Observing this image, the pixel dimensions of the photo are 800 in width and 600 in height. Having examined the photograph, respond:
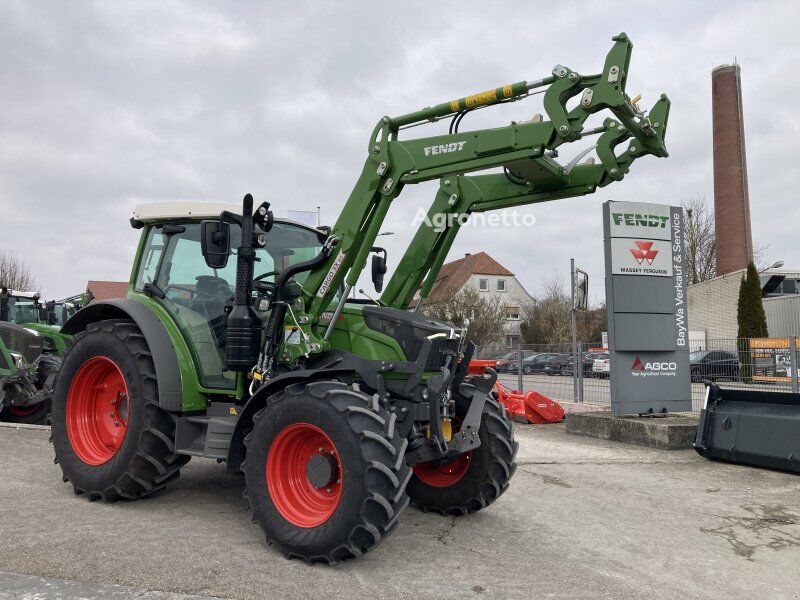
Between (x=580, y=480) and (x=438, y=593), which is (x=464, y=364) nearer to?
(x=438, y=593)

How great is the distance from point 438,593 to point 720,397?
19.2ft

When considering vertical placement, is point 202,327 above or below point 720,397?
above

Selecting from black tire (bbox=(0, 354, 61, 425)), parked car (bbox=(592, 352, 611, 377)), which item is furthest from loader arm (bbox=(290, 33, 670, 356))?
parked car (bbox=(592, 352, 611, 377))

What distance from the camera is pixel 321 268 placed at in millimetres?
4879

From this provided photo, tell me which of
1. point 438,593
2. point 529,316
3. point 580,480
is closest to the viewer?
point 438,593

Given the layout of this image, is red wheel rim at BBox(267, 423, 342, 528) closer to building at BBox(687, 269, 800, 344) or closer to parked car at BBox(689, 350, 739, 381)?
parked car at BBox(689, 350, 739, 381)

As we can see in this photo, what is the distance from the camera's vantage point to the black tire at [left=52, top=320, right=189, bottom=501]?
5043 mm

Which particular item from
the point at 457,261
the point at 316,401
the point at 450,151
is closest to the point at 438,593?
the point at 316,401

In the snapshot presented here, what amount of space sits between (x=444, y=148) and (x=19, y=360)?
8313 millimetres

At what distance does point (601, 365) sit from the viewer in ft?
40.0

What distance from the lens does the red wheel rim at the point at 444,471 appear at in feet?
17.3

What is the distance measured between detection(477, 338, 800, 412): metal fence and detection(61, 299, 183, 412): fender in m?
7.53

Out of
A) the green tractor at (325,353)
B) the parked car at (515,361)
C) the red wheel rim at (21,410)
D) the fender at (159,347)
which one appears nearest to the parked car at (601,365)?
the parked car at (515,361)

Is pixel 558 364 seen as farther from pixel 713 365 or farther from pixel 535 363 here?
pixel 713 365
